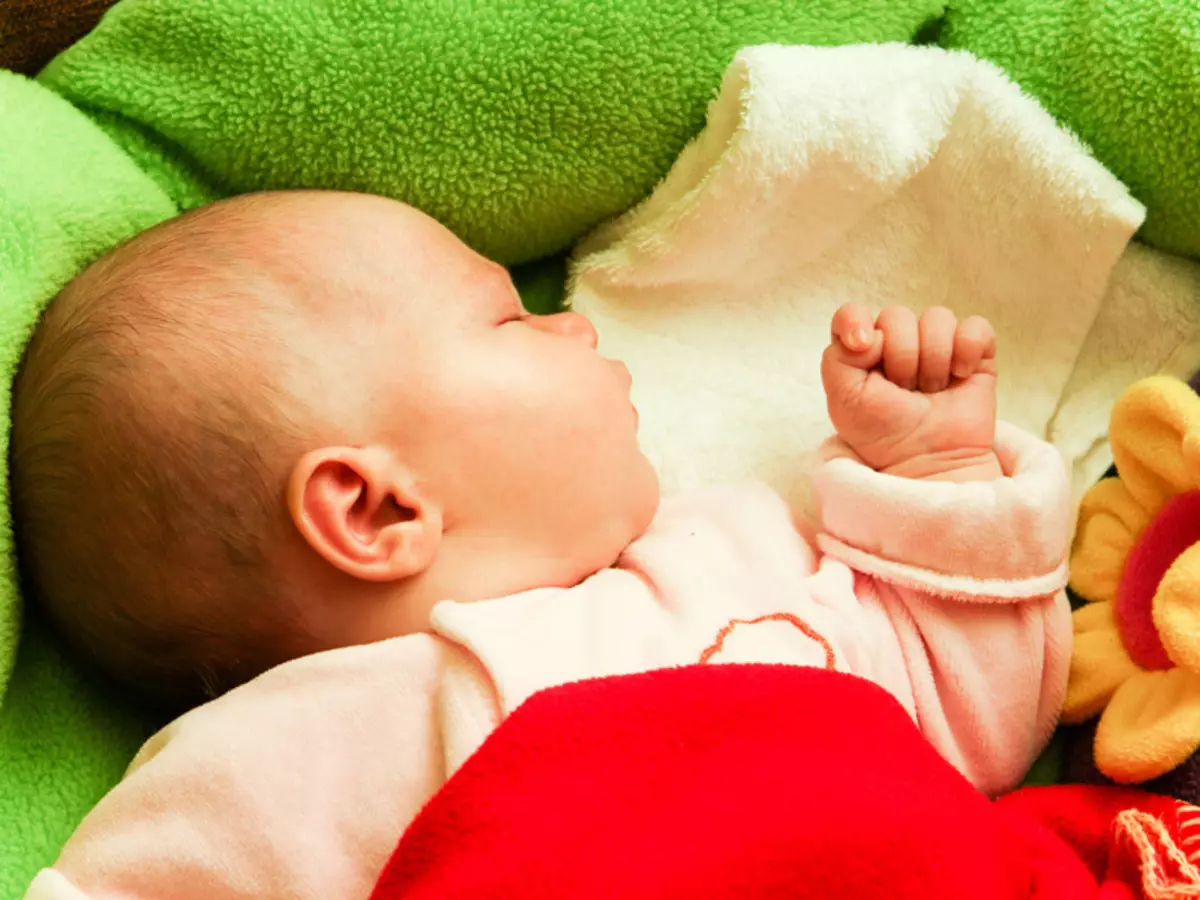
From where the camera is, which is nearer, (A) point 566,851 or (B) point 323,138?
(A) point 566,851

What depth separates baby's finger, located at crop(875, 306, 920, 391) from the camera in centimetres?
101

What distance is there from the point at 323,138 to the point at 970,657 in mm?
686

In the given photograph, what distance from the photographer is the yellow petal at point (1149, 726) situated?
2.87ft

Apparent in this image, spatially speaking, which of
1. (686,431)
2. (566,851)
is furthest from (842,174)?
(566,851)

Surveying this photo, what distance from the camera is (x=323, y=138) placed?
3.69ft

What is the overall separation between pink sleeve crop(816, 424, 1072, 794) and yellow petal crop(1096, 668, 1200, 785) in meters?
0.05

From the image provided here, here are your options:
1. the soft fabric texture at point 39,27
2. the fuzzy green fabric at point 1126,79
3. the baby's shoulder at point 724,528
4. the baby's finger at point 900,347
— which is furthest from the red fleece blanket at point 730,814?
the soft fabric texture at point 39,27

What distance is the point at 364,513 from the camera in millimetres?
917

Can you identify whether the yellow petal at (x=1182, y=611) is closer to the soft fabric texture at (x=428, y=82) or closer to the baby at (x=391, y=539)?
the baby at (x=391, y=539)

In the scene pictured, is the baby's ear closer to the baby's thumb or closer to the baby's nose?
the baby's nose

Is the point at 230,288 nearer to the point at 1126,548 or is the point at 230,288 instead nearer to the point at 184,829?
the point at 184,829

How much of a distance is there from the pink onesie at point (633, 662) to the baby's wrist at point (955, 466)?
16mm

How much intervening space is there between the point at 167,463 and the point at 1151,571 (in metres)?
0.71

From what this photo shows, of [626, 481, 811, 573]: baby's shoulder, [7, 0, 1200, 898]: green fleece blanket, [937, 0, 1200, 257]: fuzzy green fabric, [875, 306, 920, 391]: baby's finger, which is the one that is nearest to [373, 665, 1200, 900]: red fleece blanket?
[626, 481, 811, 573]: baby's shoulder
